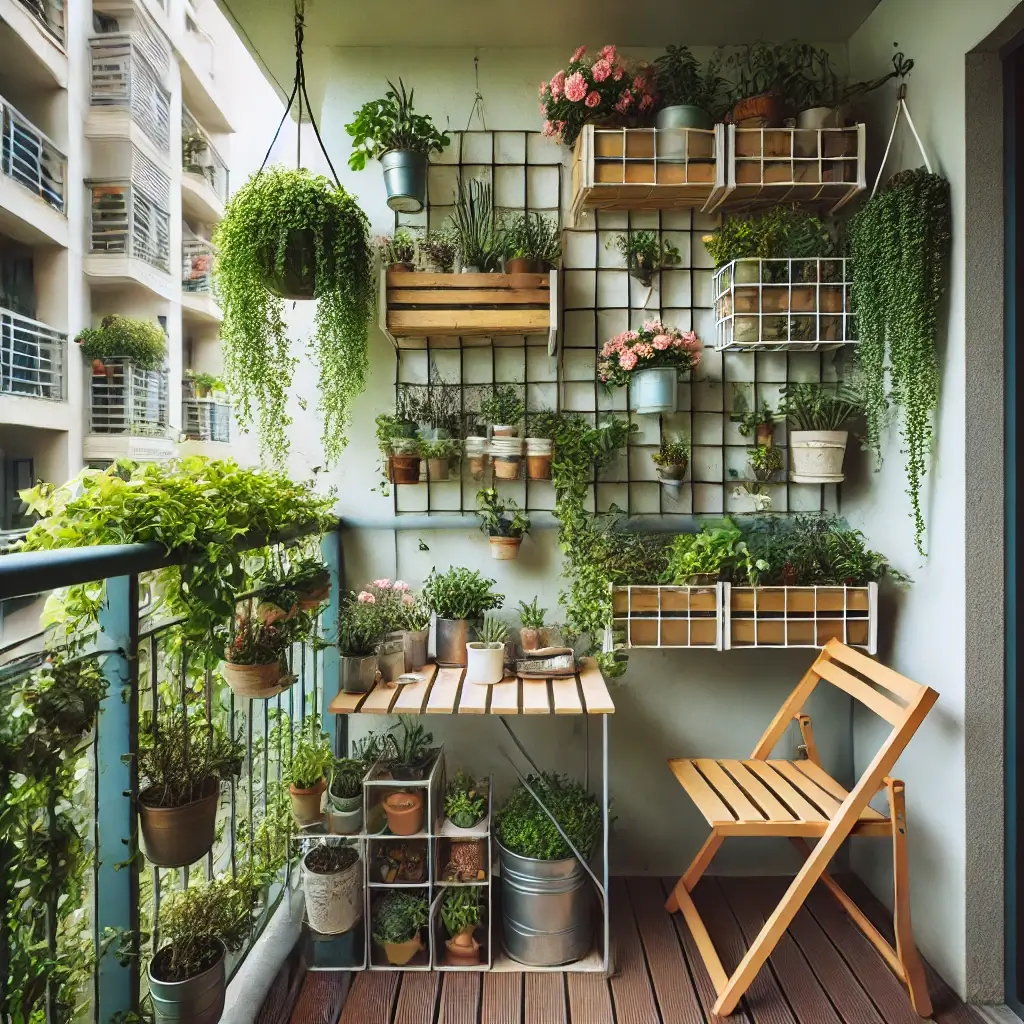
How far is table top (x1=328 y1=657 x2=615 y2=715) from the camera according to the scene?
1980 mm

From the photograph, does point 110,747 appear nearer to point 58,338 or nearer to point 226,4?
point 58,338

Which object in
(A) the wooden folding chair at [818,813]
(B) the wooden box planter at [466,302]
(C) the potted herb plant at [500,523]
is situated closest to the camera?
(A) the wooden folding chair at [818,813]

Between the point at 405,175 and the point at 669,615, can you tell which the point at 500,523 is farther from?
the point at 405,175

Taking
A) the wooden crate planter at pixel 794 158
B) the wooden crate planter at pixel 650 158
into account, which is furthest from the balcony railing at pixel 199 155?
the wooden crate planter at pixel 794 158

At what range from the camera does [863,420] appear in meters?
2.51

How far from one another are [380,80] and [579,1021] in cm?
305

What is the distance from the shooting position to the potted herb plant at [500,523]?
2.45 metres

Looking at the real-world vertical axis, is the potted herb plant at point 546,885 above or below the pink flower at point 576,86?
below

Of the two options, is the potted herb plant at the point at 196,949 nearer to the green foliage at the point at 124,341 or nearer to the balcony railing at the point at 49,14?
the green foliage at the point at 124,341

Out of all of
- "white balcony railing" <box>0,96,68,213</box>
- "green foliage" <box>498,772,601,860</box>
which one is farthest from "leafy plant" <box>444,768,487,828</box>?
"white balcony railing" <box>0,96,68,213</box>

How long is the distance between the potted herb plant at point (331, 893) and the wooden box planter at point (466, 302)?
166 cm

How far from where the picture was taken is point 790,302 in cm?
228

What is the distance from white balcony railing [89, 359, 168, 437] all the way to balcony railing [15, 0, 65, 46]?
2.37 feet

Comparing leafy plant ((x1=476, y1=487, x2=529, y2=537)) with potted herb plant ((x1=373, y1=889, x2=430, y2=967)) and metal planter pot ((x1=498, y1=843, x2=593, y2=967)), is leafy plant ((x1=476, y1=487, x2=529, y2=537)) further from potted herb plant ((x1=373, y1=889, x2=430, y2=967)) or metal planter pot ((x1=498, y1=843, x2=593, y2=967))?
potted herb plant ((x1=373, y1=889, x2=430, y2=967))
